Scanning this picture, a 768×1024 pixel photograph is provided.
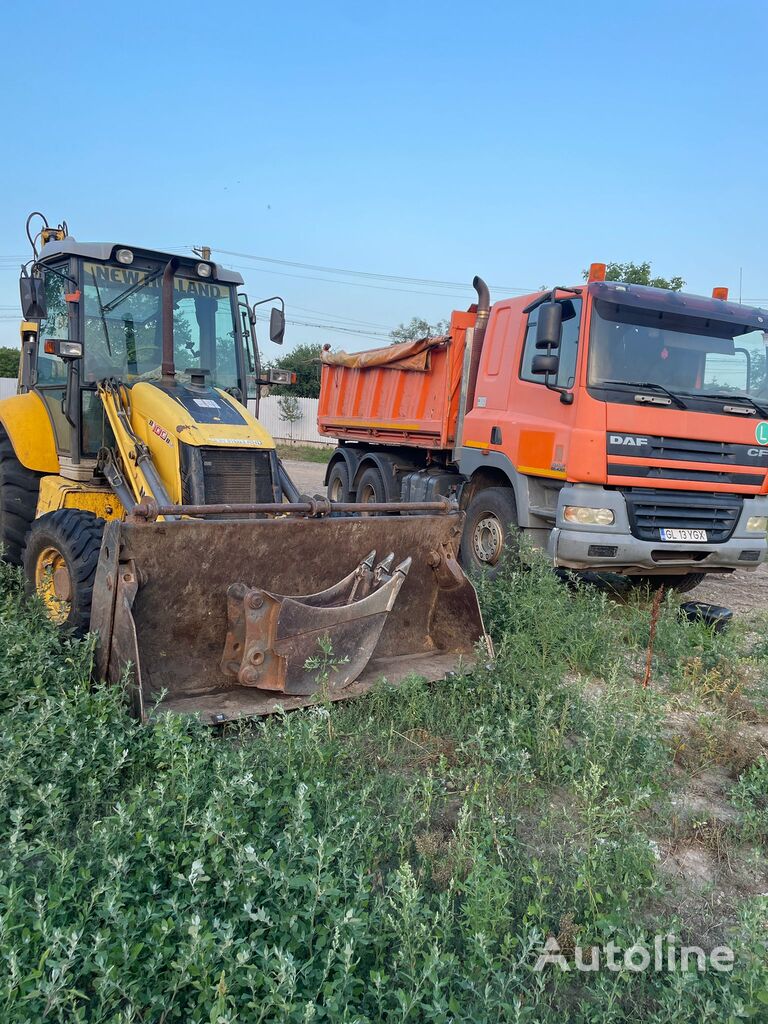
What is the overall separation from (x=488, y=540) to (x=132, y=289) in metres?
4.08

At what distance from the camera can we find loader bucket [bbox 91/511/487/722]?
12.7 ft

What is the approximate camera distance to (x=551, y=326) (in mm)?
6375

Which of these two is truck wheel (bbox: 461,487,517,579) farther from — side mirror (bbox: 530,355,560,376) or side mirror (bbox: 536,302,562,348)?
side mirror (bbox: 536,302,562,348)

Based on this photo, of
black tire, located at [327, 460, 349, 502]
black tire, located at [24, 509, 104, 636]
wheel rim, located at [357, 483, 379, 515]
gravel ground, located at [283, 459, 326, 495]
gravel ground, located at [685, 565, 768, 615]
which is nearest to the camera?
black tire, located at [24, 509, 104, 636]

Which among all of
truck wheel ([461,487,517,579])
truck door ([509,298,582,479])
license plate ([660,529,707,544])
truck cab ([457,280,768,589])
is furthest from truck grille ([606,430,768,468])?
truck wheel ([461,487,517,579])

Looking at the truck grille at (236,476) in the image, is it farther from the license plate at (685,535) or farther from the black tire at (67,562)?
the license plate at (685,535)

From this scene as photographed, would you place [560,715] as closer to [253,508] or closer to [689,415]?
[253,508]

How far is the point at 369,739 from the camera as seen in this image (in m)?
3.89

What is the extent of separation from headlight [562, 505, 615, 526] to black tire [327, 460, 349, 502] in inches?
222

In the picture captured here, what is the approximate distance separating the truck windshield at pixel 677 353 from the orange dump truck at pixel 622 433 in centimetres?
1

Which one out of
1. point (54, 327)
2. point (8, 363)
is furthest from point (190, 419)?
point (8, 363)

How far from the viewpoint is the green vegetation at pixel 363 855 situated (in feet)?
6.93

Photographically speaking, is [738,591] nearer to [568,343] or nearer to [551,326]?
[568,343]

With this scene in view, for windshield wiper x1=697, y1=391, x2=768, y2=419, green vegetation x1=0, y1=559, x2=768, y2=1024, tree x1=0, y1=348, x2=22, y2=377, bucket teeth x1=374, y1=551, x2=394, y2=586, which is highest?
tree x1=0, y1=348, x2=22, y2=377
